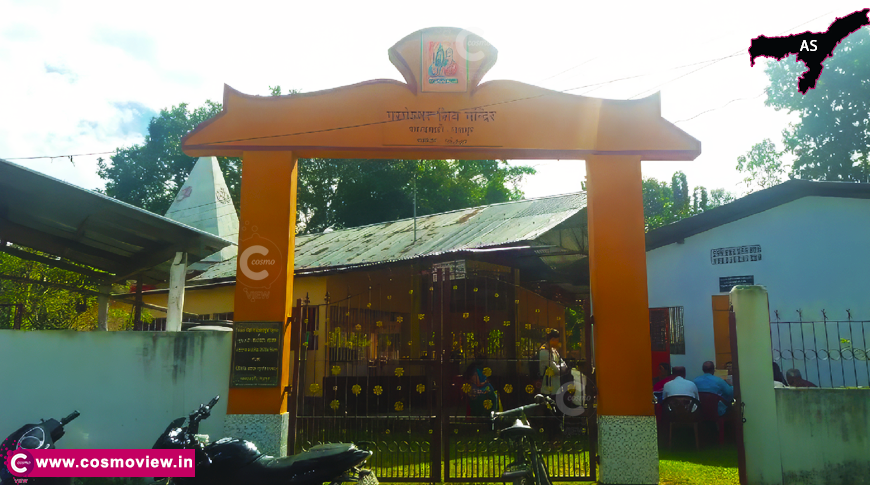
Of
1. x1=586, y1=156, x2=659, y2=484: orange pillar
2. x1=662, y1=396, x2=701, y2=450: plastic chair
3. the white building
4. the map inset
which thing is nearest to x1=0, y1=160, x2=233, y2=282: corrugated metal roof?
x1=586, y1=156, x2=659, y2=484: orange pillar

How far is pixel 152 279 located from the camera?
468 inches

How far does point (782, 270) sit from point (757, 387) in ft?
17.1

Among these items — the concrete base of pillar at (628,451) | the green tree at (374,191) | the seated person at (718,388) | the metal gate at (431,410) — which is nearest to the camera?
A: the concrete base of pillar at (628,451)

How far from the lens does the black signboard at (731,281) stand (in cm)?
1131

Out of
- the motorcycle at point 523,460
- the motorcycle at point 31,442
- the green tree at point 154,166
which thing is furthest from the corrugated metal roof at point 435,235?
the green tree at point 154,166

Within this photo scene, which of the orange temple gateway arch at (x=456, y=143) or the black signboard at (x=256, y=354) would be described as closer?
the black signboard at (x=256, y=354)

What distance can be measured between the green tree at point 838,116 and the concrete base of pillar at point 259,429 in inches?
859

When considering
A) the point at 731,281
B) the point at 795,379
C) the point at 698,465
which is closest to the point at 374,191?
the point at 731,281

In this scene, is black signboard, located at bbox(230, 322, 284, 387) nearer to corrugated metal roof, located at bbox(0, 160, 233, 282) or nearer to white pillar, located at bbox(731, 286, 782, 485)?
corrugated metal roof, located at bbox(0, 160, 233, 282)

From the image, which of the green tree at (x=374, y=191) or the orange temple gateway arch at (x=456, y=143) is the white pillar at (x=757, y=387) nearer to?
the orange temple gateway arch at (x=456, y=143)

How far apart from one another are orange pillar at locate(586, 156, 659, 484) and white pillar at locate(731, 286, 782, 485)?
3.34 feet

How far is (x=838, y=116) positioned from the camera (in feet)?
75.3

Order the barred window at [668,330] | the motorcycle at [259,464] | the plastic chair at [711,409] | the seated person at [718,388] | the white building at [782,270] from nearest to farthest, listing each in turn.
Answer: the motorcycle at [259,464] < the plastic chair at [711,409] < the seated person at [718,388] < the white building at [782,270] < the barred window at [668,330]

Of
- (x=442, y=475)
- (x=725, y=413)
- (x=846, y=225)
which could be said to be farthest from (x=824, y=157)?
(x=442, y=475)
